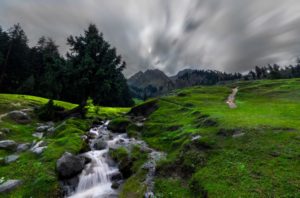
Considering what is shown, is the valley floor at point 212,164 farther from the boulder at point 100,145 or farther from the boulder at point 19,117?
the boulder at point 19,117

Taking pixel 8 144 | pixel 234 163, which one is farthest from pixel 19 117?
pixel 234 163

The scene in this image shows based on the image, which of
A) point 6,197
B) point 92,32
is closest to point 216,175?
point 6,197

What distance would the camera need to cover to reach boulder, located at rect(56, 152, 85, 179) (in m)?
17.0

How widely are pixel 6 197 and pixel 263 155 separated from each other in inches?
739

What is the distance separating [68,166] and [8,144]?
9736 millimetres

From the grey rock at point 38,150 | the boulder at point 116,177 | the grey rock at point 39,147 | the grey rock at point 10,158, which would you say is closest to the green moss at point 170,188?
the boulder at point 116,177

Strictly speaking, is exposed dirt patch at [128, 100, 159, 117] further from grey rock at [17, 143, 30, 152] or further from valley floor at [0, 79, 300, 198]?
grey rock at [17, 143, 30, 152]

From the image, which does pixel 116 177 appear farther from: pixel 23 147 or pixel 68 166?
pixel 23 147

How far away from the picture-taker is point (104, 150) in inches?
951

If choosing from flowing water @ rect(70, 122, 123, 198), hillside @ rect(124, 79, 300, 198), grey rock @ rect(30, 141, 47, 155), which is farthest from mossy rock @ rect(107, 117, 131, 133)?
hillside @ rect(124, 79, 300, 198)

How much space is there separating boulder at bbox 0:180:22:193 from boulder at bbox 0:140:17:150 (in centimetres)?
784

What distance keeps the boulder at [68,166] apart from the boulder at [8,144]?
26.5 ft

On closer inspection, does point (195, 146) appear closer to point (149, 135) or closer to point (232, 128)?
point (232, 128)

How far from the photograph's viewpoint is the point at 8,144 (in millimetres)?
21844
